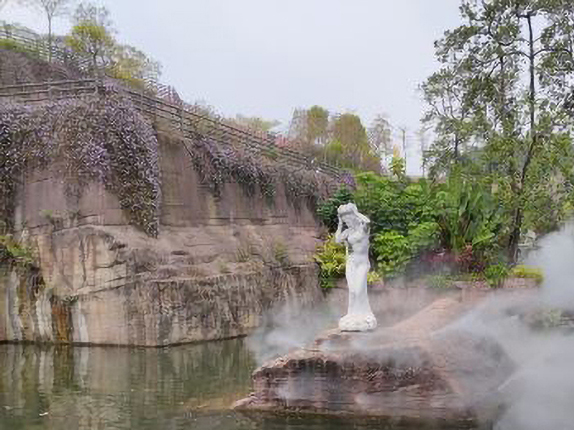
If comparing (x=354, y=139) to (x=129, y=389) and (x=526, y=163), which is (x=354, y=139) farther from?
(x=129, y=389)

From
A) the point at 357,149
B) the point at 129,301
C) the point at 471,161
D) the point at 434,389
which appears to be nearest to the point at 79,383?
the point at 129,301

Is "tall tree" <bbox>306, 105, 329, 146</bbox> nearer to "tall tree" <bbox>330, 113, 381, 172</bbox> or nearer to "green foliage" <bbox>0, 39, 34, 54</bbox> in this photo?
"tall tree" <bbox>330, 113, 381, 172</bbox>

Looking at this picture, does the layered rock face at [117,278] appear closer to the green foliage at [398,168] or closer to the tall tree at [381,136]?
the green foliage at [398,168]

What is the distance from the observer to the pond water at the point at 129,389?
8688 mm

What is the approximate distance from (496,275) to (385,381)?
331 inches

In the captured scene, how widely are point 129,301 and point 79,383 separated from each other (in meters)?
4.43

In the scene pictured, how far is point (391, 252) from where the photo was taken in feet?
65.5

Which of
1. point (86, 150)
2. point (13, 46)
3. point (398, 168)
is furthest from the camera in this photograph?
point (13, 46)

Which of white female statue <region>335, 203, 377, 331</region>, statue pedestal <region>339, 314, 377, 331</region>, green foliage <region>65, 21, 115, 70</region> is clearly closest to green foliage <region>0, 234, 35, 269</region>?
white female statue <region>335, 203, 377, 331</region>

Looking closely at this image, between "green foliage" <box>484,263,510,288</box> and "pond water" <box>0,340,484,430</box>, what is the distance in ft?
19.7

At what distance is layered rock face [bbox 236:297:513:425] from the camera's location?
8.84 m

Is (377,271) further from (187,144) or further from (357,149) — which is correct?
(357,149)

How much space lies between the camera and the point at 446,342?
370 inches

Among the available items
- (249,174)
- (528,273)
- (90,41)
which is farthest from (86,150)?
(90,41)
